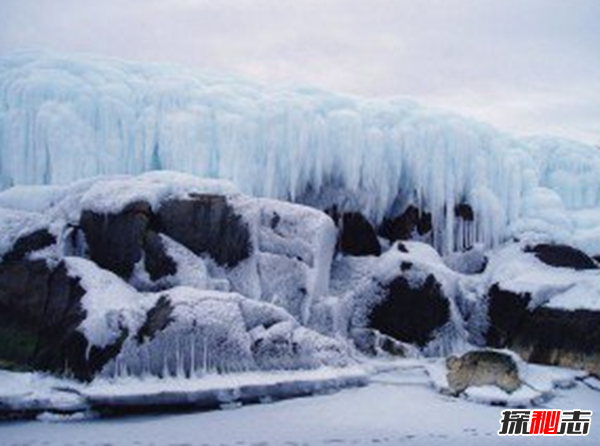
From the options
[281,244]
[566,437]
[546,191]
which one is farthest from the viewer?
[546,191]

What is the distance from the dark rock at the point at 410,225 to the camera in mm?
18109

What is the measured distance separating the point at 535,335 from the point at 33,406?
8.90 m

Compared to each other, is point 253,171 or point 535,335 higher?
point 253,171

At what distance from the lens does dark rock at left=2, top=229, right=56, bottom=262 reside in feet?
42.5

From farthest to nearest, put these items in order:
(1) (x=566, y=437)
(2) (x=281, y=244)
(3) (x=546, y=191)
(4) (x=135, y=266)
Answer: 1. (3) (x=546, y=191)
2. (2) (x=281, y=244)
3. (4) (x=135, y=266)
4. (1) (x=566, y=437)

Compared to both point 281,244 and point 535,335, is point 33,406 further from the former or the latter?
point 535,335

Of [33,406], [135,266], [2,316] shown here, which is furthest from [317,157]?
[33,406]

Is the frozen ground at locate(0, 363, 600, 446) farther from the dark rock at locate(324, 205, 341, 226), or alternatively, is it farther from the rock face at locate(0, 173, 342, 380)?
the dark rock at locate(324, 205, 341, 226)

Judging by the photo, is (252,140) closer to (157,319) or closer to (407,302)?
(407,302)

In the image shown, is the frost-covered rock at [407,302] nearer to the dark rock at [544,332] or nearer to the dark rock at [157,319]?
the dark rock at [544,332]

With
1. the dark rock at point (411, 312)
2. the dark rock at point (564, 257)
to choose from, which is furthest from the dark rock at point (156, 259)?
the dark rock at point (564, 257)

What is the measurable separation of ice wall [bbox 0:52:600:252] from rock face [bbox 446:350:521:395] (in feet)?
18.8

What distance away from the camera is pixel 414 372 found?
1345 centimetres

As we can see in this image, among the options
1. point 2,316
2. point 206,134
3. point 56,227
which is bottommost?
point 2,316
